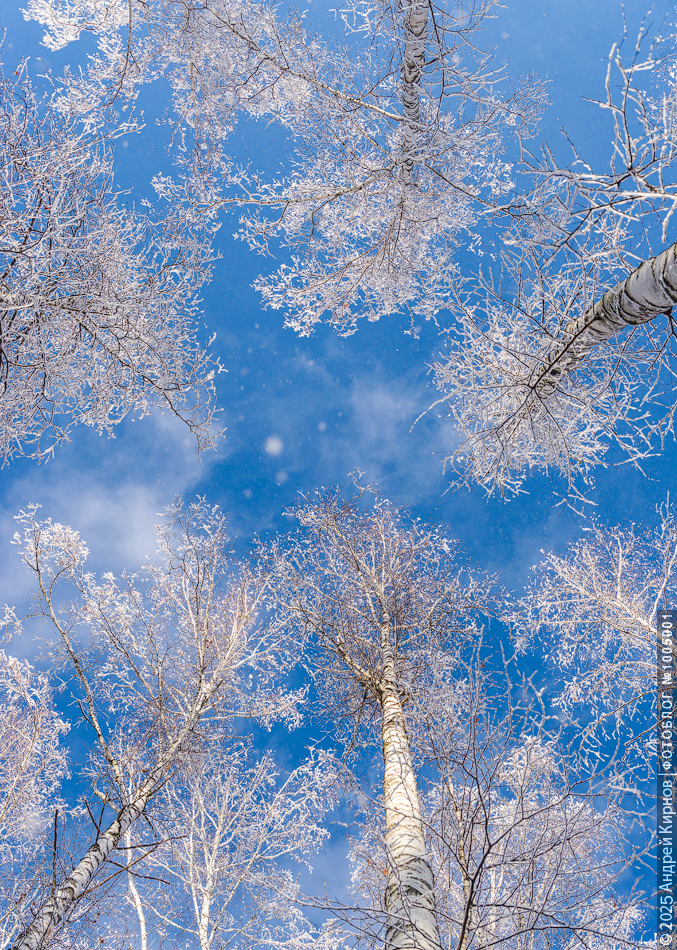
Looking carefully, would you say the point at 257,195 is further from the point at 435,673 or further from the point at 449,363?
the point at 435,673

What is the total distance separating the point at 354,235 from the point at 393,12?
1.99 m

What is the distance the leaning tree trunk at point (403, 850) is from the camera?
309cm

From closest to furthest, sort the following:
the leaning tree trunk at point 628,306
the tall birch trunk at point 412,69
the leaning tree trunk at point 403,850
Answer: the leaning tree trunk at point 628,306, the leaning tree trunk at point 403,850, the tall birch trunk at point 412,69

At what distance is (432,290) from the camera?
562 cm

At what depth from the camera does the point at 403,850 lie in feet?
12.4

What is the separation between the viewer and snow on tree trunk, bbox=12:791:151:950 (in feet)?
11.4

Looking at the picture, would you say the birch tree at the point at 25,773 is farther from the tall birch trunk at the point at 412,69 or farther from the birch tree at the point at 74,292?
the tall birch trunk at the point at 412,69

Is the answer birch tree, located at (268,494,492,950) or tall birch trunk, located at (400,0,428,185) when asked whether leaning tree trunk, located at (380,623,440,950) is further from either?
tall birch trunk, located at (400,0,428,185)

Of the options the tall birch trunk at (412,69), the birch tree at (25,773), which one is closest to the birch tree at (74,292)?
the tall birch trunk at (412,69)

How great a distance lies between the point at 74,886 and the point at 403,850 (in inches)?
105

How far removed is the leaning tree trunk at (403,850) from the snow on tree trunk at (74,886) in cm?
237

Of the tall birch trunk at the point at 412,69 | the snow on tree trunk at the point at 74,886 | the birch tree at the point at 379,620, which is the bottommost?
the snow on tree trunk at the point at 74,886

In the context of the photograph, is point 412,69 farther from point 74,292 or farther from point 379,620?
point 379,620

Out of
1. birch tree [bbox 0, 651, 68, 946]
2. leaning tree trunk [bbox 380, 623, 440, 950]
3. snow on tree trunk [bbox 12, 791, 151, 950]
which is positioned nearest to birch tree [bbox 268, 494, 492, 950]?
leaning tree trunk [bbox 380, 623, 440, 950]
